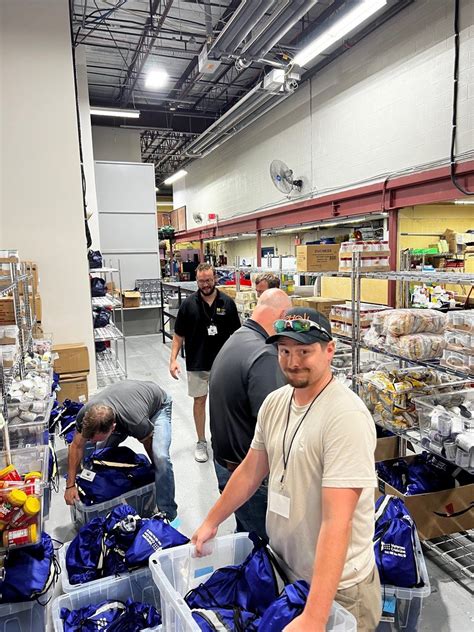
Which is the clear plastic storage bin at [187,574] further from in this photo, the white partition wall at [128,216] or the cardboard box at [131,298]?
the white partition wall at [128,216]

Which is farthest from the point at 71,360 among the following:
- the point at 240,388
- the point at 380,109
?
the point at 380,109

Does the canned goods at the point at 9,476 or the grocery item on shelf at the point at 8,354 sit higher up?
the grocery item on shelf at the point at 8,354

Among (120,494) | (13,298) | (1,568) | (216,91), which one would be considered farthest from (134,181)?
(1,568)

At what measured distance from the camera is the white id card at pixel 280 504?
140 centimetres

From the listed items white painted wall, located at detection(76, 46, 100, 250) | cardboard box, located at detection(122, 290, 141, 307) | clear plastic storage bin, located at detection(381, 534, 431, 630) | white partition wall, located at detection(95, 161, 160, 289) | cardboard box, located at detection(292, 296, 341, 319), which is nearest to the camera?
clear plastic storage bin, located at detection(381, 534, 431, 630)

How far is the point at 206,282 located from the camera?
161 inches

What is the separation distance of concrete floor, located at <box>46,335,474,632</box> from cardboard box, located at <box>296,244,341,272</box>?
2179 mm

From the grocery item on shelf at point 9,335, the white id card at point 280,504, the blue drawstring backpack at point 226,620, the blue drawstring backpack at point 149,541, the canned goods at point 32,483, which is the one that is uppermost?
the grocery item on shelf at point 9,335

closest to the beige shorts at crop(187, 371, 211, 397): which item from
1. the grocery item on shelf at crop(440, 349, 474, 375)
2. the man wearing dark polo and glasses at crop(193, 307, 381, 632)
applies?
the grocery item on shelf at crop(440, 349, 474, 375)

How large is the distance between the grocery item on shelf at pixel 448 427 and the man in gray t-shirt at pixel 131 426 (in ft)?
5.39

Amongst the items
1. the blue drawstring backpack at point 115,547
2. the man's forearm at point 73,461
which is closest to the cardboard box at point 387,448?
the blue drawstring backpack at point 115,547

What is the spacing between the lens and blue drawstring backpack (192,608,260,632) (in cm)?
128

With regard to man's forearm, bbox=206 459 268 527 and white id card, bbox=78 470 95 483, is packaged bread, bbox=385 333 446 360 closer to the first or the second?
man's forearm, bbox=206 459 268 527

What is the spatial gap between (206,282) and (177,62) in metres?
7.42
